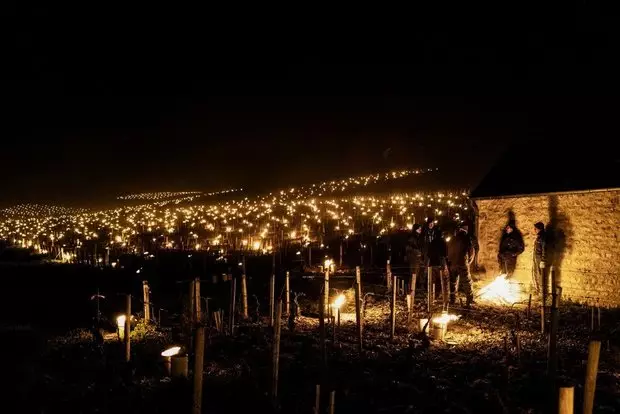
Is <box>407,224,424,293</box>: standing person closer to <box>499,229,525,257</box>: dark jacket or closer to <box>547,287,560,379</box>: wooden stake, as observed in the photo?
<box>499,229,525,257</box>: dark jacket

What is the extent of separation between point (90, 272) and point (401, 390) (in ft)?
65.1

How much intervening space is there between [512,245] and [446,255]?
9.37 ft

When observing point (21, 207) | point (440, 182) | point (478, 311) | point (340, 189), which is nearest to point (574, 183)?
point (478, 311)

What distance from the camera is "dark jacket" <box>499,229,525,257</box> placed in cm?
1559

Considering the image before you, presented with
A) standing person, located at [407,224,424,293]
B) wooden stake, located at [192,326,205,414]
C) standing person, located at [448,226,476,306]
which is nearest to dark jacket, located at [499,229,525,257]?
standing person, located at [448,226,476,306]

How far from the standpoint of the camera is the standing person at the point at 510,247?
15.6 meters

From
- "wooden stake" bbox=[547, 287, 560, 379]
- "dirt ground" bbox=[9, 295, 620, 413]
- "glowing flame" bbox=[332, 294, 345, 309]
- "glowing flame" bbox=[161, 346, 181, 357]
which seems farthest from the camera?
"glowing flame" bbox=[332, 294, 345, 309]

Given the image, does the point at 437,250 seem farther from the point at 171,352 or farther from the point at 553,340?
the point at 171,352

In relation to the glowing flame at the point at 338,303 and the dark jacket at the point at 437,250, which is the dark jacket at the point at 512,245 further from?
the glowing flame at the point at 338,303

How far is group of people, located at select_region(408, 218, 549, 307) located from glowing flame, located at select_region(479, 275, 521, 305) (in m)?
0.49

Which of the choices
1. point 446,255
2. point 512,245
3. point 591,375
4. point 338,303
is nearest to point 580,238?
point 512,245

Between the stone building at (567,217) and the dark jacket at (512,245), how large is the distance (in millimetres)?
334

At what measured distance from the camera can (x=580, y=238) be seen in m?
14.6

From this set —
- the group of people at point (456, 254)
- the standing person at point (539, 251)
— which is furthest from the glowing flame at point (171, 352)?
the standing person at point (539, 251)
